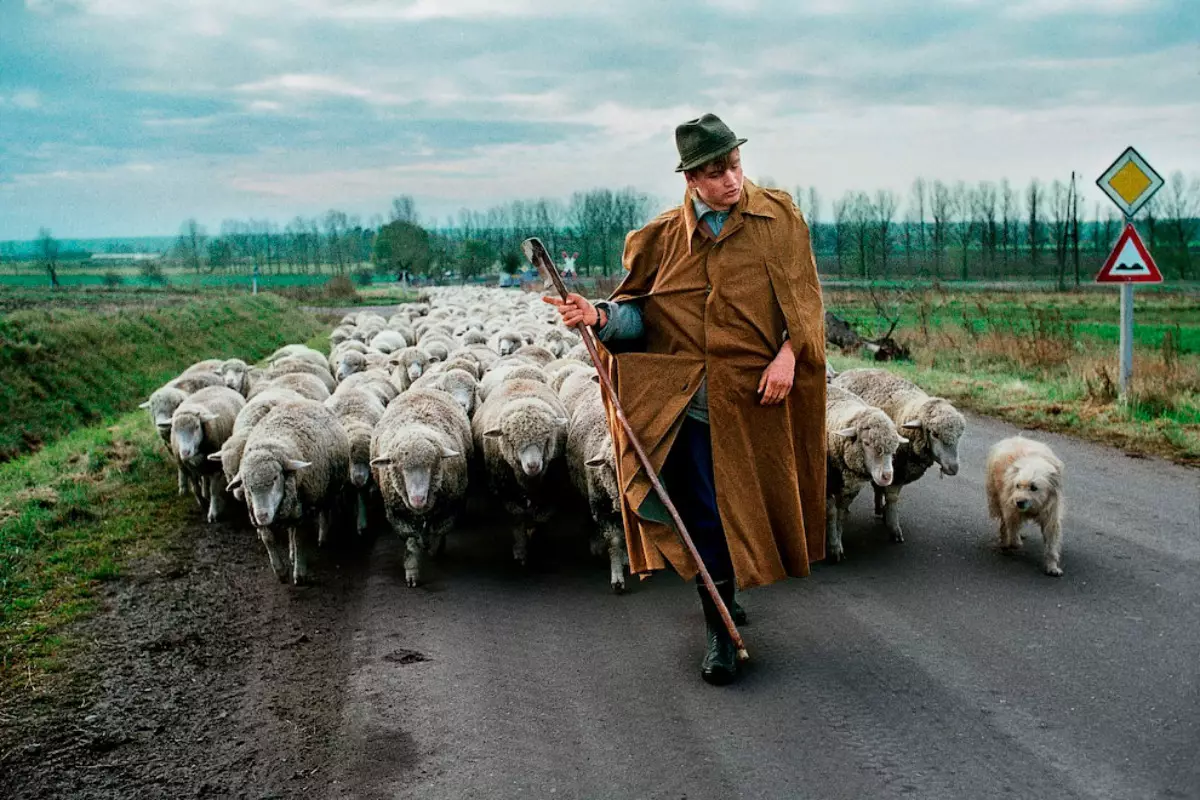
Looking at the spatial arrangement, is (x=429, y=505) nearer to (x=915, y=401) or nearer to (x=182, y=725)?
(x=182, y=725)

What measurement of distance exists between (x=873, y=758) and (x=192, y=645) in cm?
393

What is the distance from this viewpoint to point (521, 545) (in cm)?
702

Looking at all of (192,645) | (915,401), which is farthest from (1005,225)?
(192,645)

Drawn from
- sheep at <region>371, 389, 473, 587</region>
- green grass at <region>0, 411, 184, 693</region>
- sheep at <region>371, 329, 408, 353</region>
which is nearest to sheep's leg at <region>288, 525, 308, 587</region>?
sheep at <region>371, 389, 473, 587</region>

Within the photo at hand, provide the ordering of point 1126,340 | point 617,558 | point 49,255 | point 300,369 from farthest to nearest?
1. point 49,255
2. point 300,369
3. point 1126,340
4. point 617,558

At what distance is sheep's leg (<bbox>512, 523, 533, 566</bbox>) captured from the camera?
6.97 m

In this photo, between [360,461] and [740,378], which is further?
[360,461]

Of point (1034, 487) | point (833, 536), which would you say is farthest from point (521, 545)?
point (1034, 487)

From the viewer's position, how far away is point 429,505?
22.1 feet

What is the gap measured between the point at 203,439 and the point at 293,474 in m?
2.46

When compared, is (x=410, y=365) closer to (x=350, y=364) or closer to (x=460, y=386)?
(x=350, y=364)

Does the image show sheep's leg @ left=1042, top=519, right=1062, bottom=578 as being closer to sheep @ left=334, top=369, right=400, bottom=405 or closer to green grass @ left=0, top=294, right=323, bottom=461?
sheep @ left=334, top=369, right=400, bottom=405

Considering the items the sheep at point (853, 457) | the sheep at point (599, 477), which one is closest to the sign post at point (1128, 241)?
the sheep at point (853, 457)

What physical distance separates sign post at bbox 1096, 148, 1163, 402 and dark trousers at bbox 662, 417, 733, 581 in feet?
25.8
